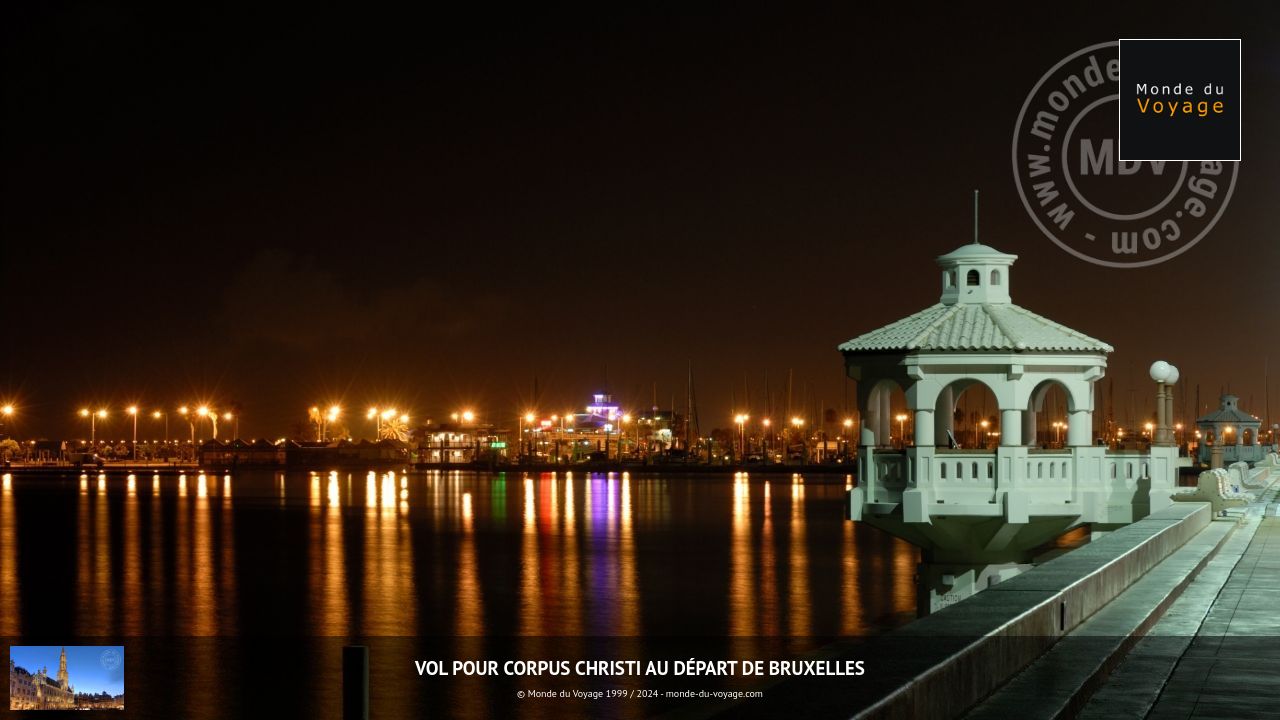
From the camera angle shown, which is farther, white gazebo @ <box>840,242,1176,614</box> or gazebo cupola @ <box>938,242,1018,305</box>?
gazebo cupola @ <box>938,242,1018,305</box>

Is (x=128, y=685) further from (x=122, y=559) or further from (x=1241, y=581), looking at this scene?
(x=122, y=559)

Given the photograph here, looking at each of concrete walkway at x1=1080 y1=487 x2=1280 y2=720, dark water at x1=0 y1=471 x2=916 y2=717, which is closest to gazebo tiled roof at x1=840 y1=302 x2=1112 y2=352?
concrete walkway at x1=1080 y1=487 x2=1280 y2=720

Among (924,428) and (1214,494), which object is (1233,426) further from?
(924,428)

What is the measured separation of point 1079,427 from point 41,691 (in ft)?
69.1

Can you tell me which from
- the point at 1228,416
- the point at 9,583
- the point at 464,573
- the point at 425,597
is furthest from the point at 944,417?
the point at 1228,416

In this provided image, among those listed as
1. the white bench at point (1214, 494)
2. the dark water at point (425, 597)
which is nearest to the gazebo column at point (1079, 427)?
the white bench at point (1214, 494)

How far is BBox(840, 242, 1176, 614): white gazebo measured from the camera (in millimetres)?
27172

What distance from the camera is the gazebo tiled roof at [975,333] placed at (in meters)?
27.1

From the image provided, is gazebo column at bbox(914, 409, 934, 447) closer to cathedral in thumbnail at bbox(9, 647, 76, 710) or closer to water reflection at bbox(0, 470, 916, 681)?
cathedral in thumbnail at bbox(9, 647, 76, 710)

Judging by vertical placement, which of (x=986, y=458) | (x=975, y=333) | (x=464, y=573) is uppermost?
(x=975, y=333)

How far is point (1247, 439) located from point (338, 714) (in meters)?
95.7

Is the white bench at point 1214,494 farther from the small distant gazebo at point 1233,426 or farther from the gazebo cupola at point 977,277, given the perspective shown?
the small distant gazebo at point 1233,426

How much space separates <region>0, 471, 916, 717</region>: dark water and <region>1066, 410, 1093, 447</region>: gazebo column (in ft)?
36.2

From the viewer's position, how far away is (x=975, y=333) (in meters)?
27.4
